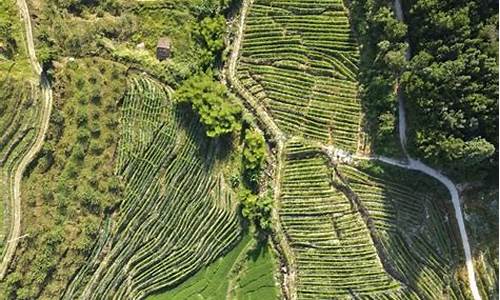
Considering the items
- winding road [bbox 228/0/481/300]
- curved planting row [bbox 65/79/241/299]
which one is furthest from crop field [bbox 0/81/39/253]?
winding road [bbox 228/0/481/300]

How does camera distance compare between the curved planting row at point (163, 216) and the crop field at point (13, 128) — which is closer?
the crop field at point (13, 128)

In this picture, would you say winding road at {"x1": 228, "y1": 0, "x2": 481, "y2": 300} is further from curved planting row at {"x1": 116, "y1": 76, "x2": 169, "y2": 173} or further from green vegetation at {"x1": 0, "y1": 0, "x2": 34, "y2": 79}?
green vegetation at {"x1": 0, "y1": 0, "x2": 34, "y2": 79}

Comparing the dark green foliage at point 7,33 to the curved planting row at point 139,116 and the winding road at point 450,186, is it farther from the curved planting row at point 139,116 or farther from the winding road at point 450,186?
the winding road at point 450,186

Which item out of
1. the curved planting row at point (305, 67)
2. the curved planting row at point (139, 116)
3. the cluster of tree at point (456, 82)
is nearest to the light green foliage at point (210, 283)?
the curved planting row at point (139, 116)

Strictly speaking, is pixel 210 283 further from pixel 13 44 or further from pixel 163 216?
pixel 13 44

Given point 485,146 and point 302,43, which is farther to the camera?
point 302,43

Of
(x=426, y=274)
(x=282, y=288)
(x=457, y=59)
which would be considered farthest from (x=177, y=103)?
(x=426, y=274)

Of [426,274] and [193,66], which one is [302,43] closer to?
[193,66]
